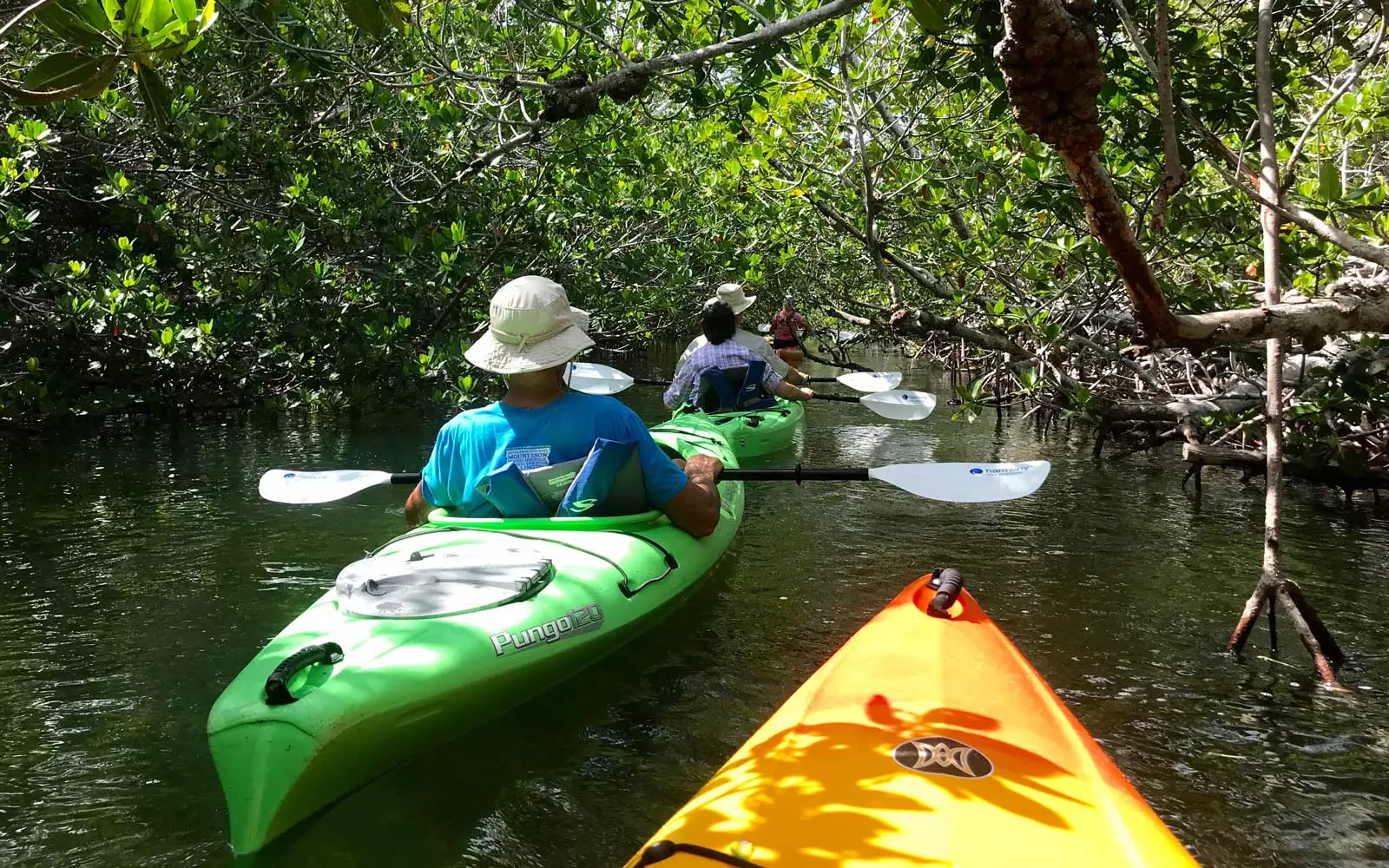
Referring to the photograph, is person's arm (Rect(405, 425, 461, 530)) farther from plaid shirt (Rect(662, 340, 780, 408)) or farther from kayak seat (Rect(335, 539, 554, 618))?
plaid shirt (Rect(662, 340, 780, 408))

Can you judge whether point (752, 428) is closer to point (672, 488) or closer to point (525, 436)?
point (672, 488)

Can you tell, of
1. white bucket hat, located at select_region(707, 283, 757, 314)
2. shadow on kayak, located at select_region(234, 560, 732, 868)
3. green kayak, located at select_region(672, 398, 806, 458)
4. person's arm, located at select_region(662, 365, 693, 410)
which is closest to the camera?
shadow on kayak, located at select_region(234, 560, 732, 868)

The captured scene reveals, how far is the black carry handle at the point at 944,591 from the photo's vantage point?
3385 millimetres

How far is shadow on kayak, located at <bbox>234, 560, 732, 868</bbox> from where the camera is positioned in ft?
9.09

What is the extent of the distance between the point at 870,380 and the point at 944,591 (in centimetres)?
751

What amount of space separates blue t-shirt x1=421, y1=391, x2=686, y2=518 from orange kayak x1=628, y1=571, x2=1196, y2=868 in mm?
1479

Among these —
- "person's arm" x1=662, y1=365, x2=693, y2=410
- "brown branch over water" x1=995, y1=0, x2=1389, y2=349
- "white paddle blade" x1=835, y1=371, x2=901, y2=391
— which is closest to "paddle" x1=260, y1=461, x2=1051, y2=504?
"brown branch over water" x1=995, y1=0, x2=1389, y2=349

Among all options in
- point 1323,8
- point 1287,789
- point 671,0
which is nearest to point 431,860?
point 1287,789

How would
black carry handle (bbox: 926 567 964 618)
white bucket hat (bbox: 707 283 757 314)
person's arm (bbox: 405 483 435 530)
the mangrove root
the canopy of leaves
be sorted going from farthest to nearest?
white bucket hat (bbox: 707 283 757 314) → the mangrove root → the canopy of leaves → person's arm (bbox: 405 483 435 530) → black carry handle (bbox: 926 567 964 618)

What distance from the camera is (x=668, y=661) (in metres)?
4.33

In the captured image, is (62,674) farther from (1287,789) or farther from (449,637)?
(1287,789)

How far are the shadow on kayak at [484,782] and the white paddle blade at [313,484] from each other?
1767 millimetres

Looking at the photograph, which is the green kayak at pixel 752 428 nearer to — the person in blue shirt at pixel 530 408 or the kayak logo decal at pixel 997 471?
the kayak logo decal at pixel 997 471

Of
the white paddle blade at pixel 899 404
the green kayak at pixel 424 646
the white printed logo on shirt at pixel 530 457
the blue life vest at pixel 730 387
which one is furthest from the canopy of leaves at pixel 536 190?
the green kayak at pixel 424 646
